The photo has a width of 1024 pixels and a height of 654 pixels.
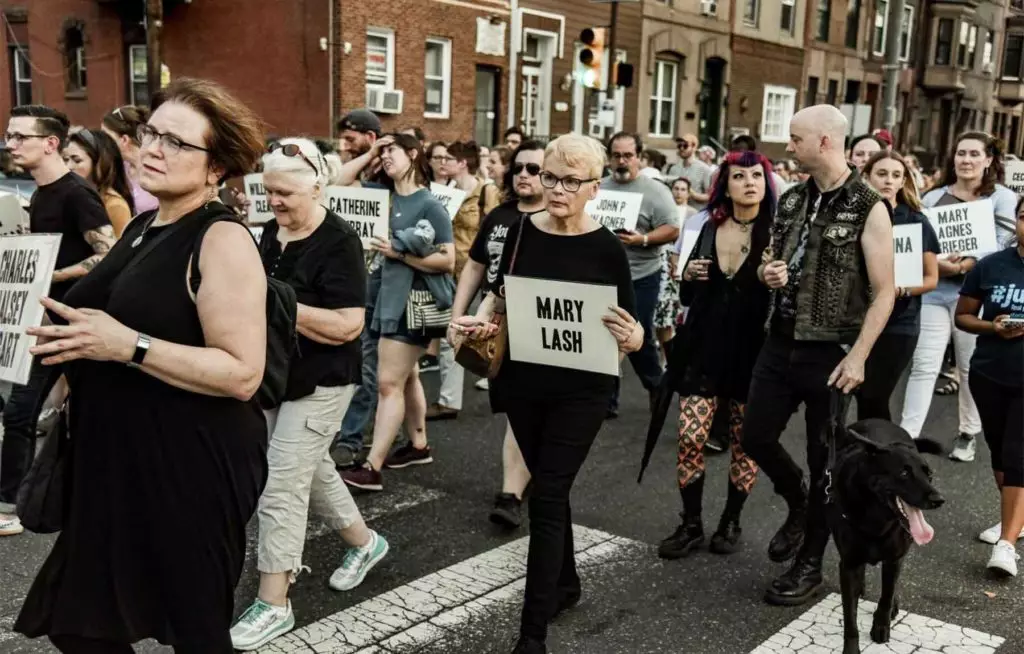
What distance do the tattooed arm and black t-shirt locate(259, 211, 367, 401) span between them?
1.34m

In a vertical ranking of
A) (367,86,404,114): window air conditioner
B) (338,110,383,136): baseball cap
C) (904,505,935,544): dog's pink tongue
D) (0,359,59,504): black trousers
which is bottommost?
(0,359,59,504): black trousers

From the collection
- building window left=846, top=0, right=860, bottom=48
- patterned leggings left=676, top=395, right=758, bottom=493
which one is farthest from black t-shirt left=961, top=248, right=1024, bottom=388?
building window left=846, top=0, right=860, bottom=48

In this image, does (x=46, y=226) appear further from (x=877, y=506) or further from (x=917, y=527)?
(x=917, y=527)

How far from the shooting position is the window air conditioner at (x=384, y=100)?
21047 mm

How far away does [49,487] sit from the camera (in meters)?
Result: 2.51

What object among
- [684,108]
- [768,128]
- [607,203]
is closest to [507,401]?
[607,203]

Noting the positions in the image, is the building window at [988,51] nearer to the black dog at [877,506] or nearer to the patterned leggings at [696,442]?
the patterned leggings at [696,442]

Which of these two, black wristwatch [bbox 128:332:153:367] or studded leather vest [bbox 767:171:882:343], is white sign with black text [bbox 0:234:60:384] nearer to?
black wristwatch [bbox 128:332:153:367]

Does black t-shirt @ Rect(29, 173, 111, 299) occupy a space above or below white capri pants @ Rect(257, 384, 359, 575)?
above

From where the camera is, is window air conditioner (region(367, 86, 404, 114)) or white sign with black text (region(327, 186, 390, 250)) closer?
white sign with black text (region(327, 186, 390, 250))

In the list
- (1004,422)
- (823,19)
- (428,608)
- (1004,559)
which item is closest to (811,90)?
(823,19)

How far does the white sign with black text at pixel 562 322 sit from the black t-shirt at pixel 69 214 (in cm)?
237

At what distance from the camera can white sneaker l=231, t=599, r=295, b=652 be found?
3.83 meters

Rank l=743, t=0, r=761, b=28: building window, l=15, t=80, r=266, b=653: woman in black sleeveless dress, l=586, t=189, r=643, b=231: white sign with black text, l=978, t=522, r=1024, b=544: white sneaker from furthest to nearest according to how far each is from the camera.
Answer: l=743, t=0, r=761, b=28: building window
l=586, t=189, r=643, b=231: white sign with black text
l=978, t=522, r=1024, b=544: white sneaker
l=15, t=80, r=266, b=653: woman in black sleeveless dress
